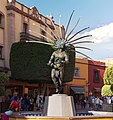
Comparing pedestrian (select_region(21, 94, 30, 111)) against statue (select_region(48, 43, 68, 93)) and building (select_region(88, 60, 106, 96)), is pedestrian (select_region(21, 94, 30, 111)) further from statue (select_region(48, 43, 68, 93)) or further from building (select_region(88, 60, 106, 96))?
building (select_region(88, 60, 106, 96))

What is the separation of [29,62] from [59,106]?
17.4 meters

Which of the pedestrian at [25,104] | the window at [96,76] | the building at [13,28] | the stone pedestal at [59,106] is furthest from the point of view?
the window at [96,76]

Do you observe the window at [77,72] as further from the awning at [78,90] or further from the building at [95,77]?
the building at [95,77]

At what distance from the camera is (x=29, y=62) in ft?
99.7

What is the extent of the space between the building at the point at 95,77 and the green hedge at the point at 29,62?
1711cm

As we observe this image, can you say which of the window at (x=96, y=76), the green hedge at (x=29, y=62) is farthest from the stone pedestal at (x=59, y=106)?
the window at (x=96, y=76)

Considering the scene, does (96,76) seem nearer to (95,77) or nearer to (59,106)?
(95,77)

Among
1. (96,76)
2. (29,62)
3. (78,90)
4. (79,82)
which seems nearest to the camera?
(29,62)

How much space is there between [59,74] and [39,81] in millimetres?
17986

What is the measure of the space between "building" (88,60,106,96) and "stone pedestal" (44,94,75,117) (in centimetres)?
3334

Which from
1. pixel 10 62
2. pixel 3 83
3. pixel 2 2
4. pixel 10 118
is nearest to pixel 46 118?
pixel 10 118

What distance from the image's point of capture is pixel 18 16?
3322cm

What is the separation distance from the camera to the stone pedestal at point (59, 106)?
43.3ft

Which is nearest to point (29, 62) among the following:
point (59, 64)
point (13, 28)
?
point (13, 28)
